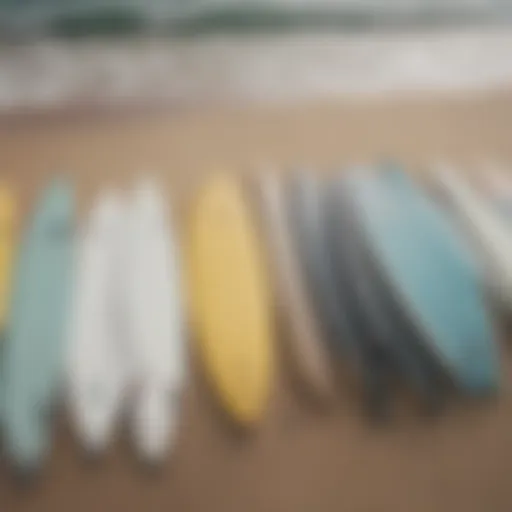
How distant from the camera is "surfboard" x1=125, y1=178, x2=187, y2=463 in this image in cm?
48

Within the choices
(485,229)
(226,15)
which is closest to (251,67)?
(226,15)

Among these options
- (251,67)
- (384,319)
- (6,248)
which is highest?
(251,67)

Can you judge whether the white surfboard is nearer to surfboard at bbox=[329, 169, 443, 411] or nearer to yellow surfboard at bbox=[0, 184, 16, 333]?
surfboard at bbox=[329, 169, 443, 411]

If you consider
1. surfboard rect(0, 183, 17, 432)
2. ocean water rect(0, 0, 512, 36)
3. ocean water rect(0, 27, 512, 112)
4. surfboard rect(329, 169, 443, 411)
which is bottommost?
surfboard rect(329, 169, 443, 411)

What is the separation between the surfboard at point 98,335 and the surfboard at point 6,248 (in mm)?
40

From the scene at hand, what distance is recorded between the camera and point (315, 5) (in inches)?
29.4

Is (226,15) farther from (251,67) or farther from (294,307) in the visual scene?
(294,307)

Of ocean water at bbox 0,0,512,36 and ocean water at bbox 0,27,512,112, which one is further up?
ocean water at bbox 0,0,512,36

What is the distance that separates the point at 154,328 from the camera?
1.69 feet

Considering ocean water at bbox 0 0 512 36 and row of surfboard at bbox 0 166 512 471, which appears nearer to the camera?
row of surfboard at bbox 0 166 512 471

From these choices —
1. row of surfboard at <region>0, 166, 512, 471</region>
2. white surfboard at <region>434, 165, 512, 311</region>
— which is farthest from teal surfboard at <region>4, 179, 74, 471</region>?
white surfboard at <region>434, 165, 512, 311</region>

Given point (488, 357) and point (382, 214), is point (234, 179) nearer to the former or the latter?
point (382, 214)

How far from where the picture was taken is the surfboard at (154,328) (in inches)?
18.8

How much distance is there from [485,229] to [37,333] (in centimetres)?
29
